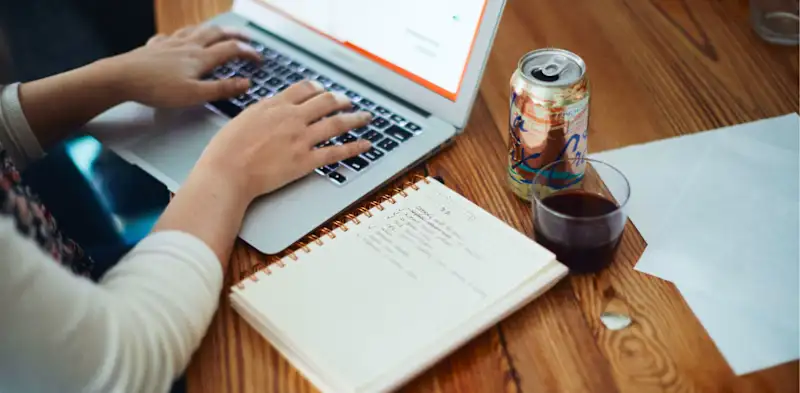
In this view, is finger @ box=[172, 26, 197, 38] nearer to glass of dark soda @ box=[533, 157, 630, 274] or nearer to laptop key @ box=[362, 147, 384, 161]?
laptop key @ box=[362, 147, 384, 161]

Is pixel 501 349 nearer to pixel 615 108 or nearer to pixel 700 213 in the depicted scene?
pixel 700 213

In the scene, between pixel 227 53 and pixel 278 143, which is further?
pixel 227 53

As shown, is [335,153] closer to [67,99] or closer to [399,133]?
[399,133]

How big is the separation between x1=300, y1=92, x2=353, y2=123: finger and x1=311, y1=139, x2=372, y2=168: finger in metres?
0.06

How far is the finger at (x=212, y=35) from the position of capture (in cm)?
95

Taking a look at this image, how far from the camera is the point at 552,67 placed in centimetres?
65

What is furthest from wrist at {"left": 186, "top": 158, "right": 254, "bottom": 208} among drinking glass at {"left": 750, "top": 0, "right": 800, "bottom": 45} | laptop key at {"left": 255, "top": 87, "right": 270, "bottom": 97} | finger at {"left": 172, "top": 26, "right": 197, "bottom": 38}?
drinking glass at {"left": 750, "top": 0, "right": 800, "bottom": 45}

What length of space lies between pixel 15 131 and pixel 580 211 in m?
0.63

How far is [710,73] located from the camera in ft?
2.96

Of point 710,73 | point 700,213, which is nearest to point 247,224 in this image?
point 700,213

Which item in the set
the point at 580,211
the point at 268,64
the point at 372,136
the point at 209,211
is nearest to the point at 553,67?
the point at 580,211

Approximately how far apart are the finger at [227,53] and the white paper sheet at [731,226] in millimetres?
465

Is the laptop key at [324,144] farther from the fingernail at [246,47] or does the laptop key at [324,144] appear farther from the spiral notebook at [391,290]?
the fingernail at [246,47]

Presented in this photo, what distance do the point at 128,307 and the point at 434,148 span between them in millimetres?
366
